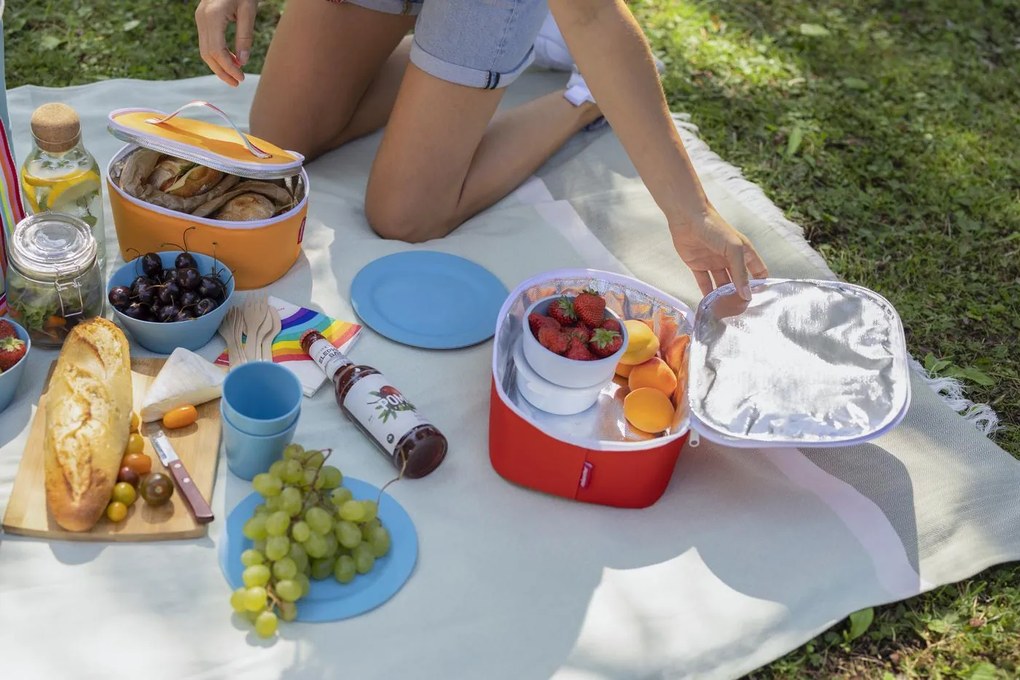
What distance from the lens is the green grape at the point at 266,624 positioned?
1354 mm

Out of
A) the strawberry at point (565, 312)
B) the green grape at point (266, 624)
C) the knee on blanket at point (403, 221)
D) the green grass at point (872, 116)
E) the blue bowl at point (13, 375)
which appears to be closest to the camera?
the green grape at point (266, 624)

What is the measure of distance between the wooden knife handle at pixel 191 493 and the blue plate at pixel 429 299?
1.60ft

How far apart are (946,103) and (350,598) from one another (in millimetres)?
2274

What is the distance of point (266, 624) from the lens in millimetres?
1355

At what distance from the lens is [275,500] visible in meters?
1.41

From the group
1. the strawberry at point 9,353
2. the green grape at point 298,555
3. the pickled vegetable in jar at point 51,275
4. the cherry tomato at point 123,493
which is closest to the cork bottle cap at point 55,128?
the pickled vegetable in jar at point 51,275

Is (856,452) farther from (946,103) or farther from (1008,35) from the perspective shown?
(1008,35)

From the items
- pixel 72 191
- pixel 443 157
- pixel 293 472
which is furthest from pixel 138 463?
pixel 443 157

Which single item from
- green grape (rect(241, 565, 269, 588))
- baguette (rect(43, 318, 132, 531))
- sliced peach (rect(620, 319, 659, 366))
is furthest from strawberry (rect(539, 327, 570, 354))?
baguette (rect(43, 318, 132, 531))

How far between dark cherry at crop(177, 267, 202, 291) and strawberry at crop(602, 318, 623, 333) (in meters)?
0.71

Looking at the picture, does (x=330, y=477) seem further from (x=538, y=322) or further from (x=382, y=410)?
(x=538, y=322)

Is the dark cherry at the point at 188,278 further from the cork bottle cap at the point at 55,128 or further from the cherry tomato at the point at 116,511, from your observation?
the cherry tomato at the point at 116,511

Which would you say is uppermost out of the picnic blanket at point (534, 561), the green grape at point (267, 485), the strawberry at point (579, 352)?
the strawberry at point (579, 352)

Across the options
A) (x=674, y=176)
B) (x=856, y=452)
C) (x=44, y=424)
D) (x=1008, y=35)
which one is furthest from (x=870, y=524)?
(x=1008, y=35)
